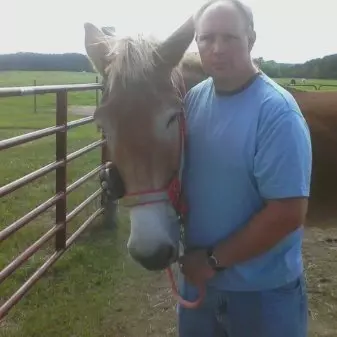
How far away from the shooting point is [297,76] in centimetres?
995

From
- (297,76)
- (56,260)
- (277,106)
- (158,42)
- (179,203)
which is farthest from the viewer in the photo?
(297,76)

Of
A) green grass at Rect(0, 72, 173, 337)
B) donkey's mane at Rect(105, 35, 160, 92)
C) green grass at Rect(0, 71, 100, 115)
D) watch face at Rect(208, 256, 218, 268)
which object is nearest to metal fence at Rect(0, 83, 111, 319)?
green grass at Rect(0, 72, 173, 337)

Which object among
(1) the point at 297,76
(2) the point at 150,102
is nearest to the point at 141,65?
(2) the point at 150,102

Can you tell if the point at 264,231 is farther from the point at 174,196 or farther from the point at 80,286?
the point at 80,286

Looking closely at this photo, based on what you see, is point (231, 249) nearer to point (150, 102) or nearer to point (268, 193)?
point (268, 193)

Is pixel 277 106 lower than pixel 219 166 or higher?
higher

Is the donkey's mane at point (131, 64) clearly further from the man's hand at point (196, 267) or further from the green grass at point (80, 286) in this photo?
the green grass at point (80, 286)

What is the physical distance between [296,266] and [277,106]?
622mm

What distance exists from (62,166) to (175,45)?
2830mm

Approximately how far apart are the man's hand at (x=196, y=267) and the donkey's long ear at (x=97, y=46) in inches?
35.0

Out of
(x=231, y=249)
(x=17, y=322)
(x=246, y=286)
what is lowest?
(x=17, y=322)

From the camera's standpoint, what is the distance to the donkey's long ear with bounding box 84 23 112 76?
2287mm

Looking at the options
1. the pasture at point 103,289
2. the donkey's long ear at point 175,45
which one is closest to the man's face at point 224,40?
the donkey's long ear at point 175,45

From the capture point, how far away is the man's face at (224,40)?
179 cm
